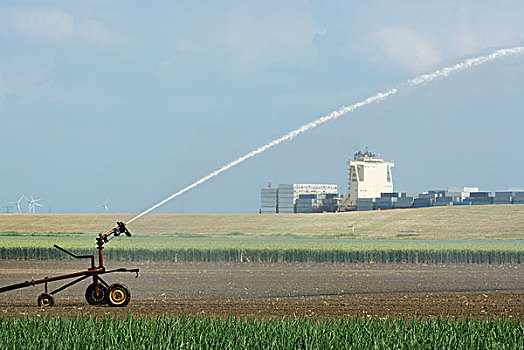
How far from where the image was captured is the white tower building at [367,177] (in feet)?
490

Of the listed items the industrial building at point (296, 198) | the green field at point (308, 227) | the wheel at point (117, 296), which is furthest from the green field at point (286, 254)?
the industrial building at point (296, 198)

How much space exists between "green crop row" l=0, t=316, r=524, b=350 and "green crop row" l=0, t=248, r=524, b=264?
3992 centimetres

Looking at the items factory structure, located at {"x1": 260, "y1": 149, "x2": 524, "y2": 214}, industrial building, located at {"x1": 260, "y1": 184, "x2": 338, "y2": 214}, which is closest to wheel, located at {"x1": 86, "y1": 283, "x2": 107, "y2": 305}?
factory structure, located at {"x1": 260, "y1": 149, "x2": 524, "y2": 214}

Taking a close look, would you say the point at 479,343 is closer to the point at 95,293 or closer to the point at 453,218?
the point at 95,293

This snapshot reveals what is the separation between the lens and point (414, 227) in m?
114

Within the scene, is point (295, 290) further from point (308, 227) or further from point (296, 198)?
point (296, 198)

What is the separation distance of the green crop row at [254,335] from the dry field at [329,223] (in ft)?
298

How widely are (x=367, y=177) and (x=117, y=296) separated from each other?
132 meters

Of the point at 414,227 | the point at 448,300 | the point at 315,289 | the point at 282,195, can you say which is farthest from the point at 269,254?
the point at 282,195

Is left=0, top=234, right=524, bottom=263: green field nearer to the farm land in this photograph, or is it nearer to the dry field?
the farm land

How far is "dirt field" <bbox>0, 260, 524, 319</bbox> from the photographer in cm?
2248

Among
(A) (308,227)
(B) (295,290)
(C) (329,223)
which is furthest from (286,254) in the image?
(C) (329,223)

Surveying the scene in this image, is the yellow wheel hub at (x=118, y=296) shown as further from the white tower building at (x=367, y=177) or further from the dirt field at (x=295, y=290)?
the white tower building at (x=367, y=177)

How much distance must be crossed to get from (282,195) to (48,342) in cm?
16200
